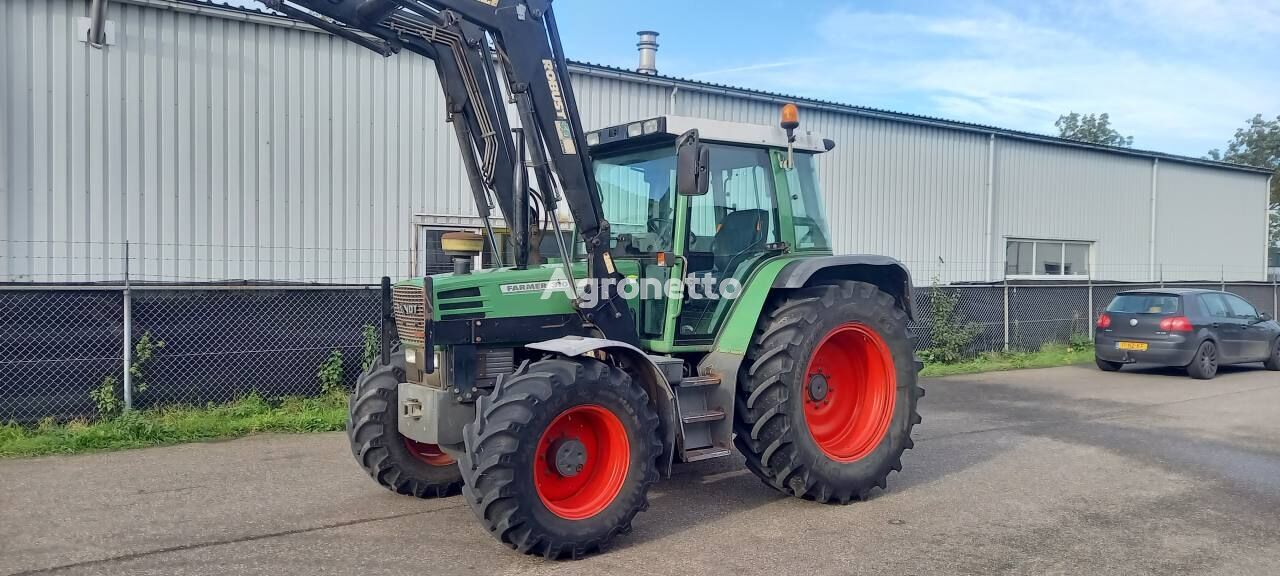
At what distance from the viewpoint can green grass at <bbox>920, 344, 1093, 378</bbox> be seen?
13844 millimetres

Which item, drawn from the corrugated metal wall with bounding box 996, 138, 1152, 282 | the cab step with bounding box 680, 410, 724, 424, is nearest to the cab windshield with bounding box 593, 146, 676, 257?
the cab step with bounding box 680, 410, 724, 424

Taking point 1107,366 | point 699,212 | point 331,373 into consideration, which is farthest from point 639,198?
point 1107,366

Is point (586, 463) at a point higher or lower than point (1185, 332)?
lower

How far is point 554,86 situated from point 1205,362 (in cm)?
1162

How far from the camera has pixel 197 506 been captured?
5.93 meters

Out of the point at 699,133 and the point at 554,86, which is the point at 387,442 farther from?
the point at 699,133

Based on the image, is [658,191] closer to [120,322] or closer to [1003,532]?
[1003,532]

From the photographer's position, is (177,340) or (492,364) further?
(177,340)

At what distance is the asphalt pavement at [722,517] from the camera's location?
488 cm

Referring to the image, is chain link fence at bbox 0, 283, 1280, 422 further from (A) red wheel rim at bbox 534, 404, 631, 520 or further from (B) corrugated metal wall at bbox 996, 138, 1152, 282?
(B) corrugated metal wall at bbox 996, 138, 1152, 282

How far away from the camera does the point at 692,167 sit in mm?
5375

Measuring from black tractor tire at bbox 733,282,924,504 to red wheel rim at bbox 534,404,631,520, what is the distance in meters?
→ 1.06

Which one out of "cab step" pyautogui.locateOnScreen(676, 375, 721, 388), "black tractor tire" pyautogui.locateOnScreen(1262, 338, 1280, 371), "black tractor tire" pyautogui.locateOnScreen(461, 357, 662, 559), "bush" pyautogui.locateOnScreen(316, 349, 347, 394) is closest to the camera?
"black tractor tire" pyautogui.locateOnScreen(461, 357, 662, 559)

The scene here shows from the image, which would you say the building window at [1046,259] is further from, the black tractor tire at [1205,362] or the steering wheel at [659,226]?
the steering wheel at [659,226]
